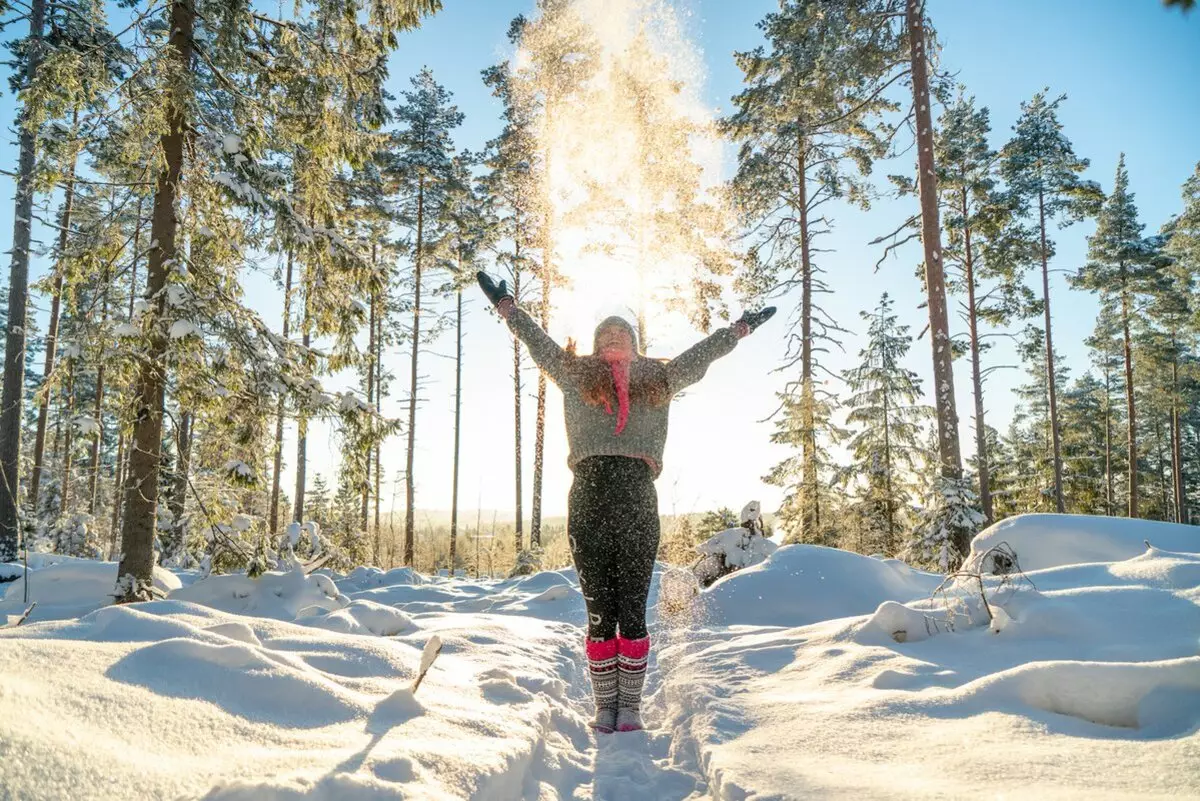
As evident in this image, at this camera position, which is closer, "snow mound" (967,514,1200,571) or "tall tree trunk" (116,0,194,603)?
"snow mound" (967,514,1200,571)

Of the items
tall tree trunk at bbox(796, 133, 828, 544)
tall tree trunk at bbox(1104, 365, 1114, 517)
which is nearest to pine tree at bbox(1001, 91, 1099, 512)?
tall tree trunk at bbox(796, 133, 828, 544)

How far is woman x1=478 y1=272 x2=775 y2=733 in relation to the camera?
2963 mm

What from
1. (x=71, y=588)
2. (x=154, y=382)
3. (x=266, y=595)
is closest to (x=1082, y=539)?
(x=266, y=595)

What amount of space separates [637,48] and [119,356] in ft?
46.5

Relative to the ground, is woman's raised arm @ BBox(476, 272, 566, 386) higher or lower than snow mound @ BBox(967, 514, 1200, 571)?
higher

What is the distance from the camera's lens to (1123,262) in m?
25.3

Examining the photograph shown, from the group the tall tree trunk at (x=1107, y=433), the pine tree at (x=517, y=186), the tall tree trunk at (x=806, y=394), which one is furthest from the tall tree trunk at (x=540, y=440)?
the tall tree trunk at (x=1107, y=433)

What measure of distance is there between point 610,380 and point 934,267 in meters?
7.83

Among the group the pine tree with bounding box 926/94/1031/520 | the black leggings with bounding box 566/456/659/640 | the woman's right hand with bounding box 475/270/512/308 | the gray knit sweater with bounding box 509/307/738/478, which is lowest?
the black leggings with bounding box 566/456/659/640

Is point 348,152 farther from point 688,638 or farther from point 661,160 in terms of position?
point 661,160

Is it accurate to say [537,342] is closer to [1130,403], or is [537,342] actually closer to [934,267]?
[934,267]

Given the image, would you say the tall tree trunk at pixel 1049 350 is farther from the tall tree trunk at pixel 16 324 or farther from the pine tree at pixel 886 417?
the tall tree trunk at pixel 16 324

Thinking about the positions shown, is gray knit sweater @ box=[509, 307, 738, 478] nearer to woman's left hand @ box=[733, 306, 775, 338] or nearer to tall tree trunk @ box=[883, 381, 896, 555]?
woman's left hand @ box=[733, 306, 775, 338]

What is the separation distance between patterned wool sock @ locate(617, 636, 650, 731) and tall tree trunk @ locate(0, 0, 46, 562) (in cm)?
1202
